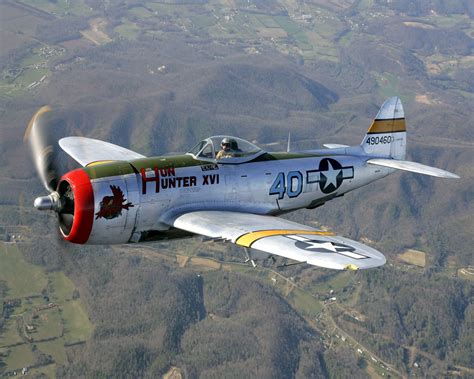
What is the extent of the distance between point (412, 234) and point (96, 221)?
599 feet

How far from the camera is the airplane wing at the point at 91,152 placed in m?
26.5

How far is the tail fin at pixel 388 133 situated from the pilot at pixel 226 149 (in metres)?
8.96

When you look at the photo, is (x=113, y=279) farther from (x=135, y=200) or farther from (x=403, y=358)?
(x=135, y=200)

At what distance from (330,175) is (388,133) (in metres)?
5.55

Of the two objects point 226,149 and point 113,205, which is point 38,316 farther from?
point 113,205

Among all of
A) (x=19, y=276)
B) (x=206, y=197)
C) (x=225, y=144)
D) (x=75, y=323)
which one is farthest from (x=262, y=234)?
(x=19, y=276)

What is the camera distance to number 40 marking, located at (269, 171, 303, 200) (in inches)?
942

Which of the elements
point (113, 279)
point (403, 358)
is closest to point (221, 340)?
point (113, 279)

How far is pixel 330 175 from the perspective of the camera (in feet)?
86.3

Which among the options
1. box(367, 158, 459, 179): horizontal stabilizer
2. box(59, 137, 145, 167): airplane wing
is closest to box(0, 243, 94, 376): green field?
box(59, 137, 145, 167): airplane wing

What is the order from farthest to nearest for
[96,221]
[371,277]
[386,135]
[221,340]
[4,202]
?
[4,202] < [371,277] < [221,340] < [386,135] < [96,221]

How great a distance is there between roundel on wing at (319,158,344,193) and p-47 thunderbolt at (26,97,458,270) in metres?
0.06

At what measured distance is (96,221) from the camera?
19.7 m

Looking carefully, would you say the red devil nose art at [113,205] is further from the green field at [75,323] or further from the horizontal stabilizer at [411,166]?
the green field at [75,323]
